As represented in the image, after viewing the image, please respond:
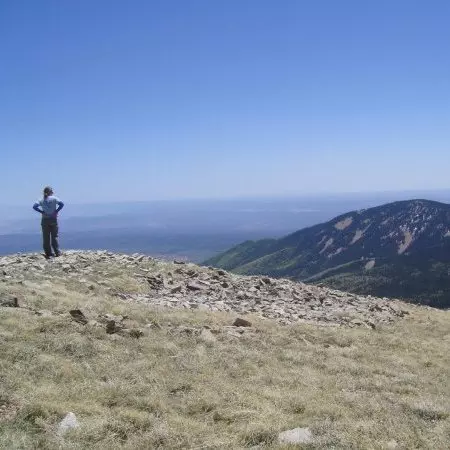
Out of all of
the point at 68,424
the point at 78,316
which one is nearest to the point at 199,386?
the point at 68,424

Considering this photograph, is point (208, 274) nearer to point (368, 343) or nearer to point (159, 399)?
point (368, 343)

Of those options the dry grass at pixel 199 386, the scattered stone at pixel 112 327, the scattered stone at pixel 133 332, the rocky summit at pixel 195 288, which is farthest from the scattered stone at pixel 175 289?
the scattered stone at pixel 133 332

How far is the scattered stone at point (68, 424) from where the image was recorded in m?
9.06

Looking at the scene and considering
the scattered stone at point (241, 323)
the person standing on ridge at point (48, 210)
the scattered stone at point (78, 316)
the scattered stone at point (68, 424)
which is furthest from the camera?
the person standing on ridge at point (48, 210)

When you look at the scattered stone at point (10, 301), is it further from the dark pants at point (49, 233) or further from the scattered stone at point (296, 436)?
the scattered stone at point (296, 436)

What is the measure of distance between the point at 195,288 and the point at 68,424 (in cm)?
1690

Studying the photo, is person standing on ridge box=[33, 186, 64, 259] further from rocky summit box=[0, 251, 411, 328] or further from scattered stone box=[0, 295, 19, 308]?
scattered stone box=[0, 295, 19, 308]

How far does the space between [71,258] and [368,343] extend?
17474 millimetres

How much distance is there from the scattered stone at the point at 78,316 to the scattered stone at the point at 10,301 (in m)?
2.36

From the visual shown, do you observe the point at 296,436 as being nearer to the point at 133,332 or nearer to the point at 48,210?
the point at 133,332

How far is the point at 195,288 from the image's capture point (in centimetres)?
2609

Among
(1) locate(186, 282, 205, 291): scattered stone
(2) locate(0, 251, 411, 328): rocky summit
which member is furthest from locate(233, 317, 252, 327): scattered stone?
(1) locate(186, 282, 205, 291): scattered stone

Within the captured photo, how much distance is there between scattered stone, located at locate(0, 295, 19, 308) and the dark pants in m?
10.3

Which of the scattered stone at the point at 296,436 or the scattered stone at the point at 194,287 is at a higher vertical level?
the scattered stone at the point at 194,287
